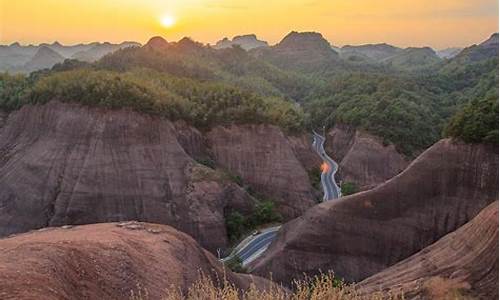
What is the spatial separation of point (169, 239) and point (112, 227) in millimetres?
2495

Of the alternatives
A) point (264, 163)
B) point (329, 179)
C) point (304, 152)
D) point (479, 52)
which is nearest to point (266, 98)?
point (304, 152)

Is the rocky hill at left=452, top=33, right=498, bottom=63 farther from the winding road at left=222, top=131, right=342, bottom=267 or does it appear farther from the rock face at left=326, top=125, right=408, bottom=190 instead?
the winding road at left=222, top=131, right=342, bottom=267

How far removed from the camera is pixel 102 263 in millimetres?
14562

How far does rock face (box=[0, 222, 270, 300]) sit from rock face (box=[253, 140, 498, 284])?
29.2 ft

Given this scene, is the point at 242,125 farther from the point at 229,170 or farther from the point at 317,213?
the point at 317,213

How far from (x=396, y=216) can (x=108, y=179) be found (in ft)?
76.9

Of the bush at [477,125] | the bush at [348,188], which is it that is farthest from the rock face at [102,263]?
the bush at [348,188]

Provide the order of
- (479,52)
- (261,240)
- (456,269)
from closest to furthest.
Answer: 1. (456,269)
2. (261,240)
3. (479,52)

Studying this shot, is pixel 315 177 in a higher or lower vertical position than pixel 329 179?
higher

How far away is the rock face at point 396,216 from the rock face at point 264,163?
18395 mm

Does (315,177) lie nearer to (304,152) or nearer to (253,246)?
(304,152)

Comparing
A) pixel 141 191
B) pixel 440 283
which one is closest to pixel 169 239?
pixel 440 283

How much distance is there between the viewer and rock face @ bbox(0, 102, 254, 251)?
3969cm

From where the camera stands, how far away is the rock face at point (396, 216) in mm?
Answer: 24953
